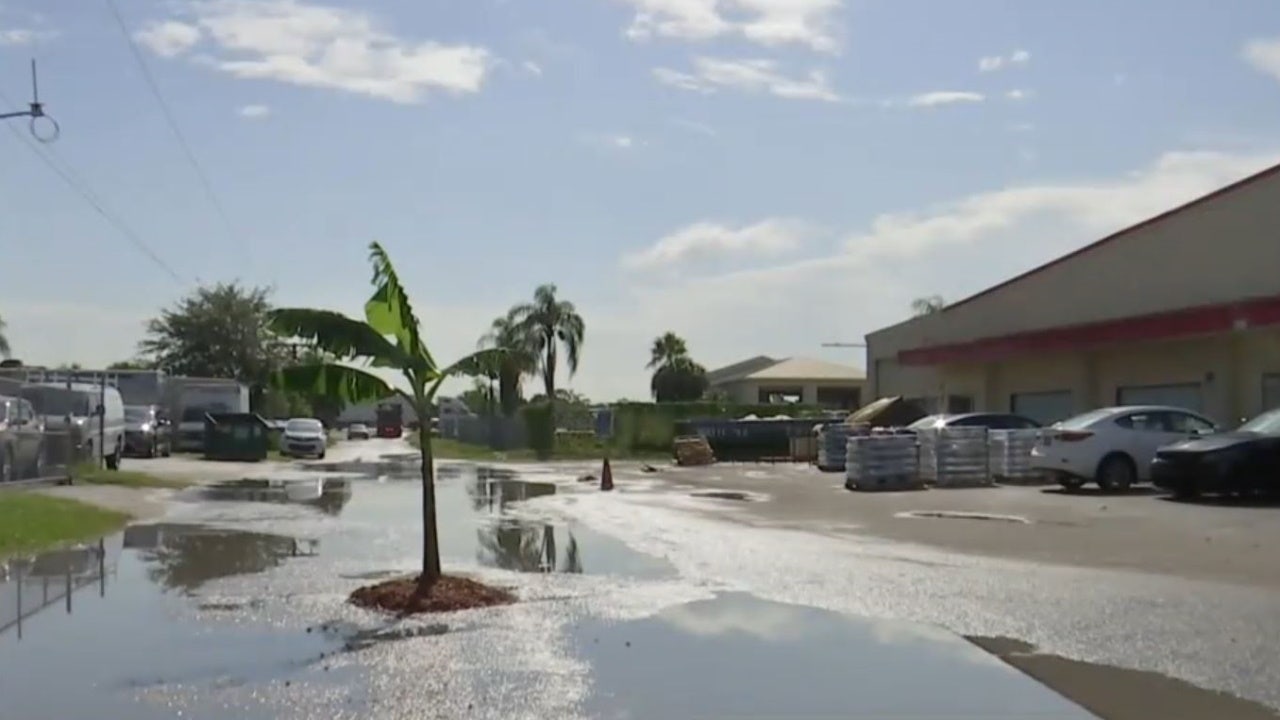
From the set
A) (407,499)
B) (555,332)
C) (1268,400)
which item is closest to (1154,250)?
(1268,400)

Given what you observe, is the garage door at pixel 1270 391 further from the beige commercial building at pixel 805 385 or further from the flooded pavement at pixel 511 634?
the beige commercial building at pixel 805 385

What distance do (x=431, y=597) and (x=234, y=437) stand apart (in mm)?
38080

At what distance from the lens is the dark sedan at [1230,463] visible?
22.0m

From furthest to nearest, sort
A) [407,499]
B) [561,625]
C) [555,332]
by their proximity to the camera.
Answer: [555,332] < [407,499] < [561,625]

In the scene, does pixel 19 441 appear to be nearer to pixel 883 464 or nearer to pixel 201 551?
pixel 201 551

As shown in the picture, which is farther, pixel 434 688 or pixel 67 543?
pixel 67 543

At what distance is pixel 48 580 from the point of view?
49.3ft

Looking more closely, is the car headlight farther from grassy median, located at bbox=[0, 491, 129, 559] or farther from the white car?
grassy median, located at bbox=[0, 491, 129, 559]

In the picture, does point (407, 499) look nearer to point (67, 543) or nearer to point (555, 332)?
point (67, 543)

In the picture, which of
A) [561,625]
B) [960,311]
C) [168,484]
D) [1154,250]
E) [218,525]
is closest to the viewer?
[561,625]

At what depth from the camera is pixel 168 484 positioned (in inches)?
Result: 1280

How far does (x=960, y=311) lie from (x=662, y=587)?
35.7 m

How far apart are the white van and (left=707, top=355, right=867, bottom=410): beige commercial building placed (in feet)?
186

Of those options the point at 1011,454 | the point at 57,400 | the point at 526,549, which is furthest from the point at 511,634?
the point at 57,400
